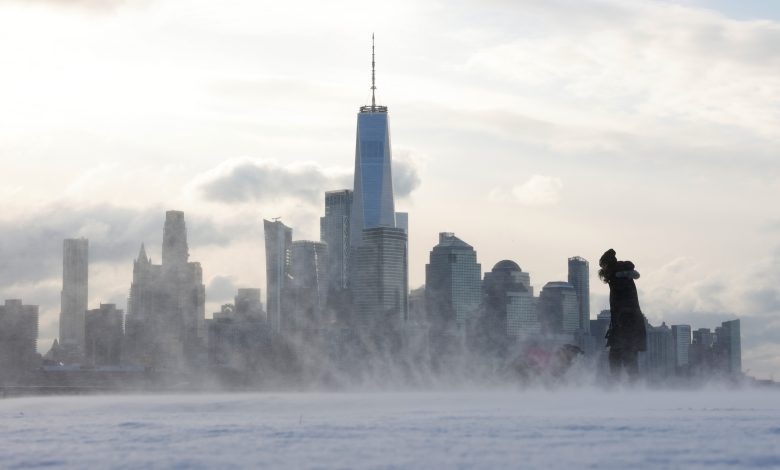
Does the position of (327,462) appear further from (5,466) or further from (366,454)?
(5,466)

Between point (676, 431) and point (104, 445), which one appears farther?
point (676, 431)

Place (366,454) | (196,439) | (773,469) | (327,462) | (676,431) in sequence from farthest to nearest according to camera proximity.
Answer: (676,431), (196,439), (366,454), (327,462), (773,469)

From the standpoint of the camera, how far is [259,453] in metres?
109

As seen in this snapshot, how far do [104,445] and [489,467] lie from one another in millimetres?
44218

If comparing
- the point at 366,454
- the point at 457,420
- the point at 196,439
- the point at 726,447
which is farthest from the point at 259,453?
the point at 457,420

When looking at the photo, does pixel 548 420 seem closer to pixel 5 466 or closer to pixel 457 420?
pixel 457 420

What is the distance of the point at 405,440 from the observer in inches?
4833

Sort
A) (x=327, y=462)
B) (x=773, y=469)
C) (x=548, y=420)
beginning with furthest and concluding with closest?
1. (x=548, y=420)
2. (x=327, y=462)
3. (x=773, y=469)

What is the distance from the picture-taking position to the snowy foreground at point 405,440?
330 ft

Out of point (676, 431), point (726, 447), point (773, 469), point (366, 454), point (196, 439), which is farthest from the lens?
point (676, 431)

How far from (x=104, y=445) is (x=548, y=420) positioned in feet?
196

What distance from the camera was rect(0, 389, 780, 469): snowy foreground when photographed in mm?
100688

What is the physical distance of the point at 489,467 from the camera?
95188mm

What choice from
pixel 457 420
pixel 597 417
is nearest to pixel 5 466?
pixel 457 420
